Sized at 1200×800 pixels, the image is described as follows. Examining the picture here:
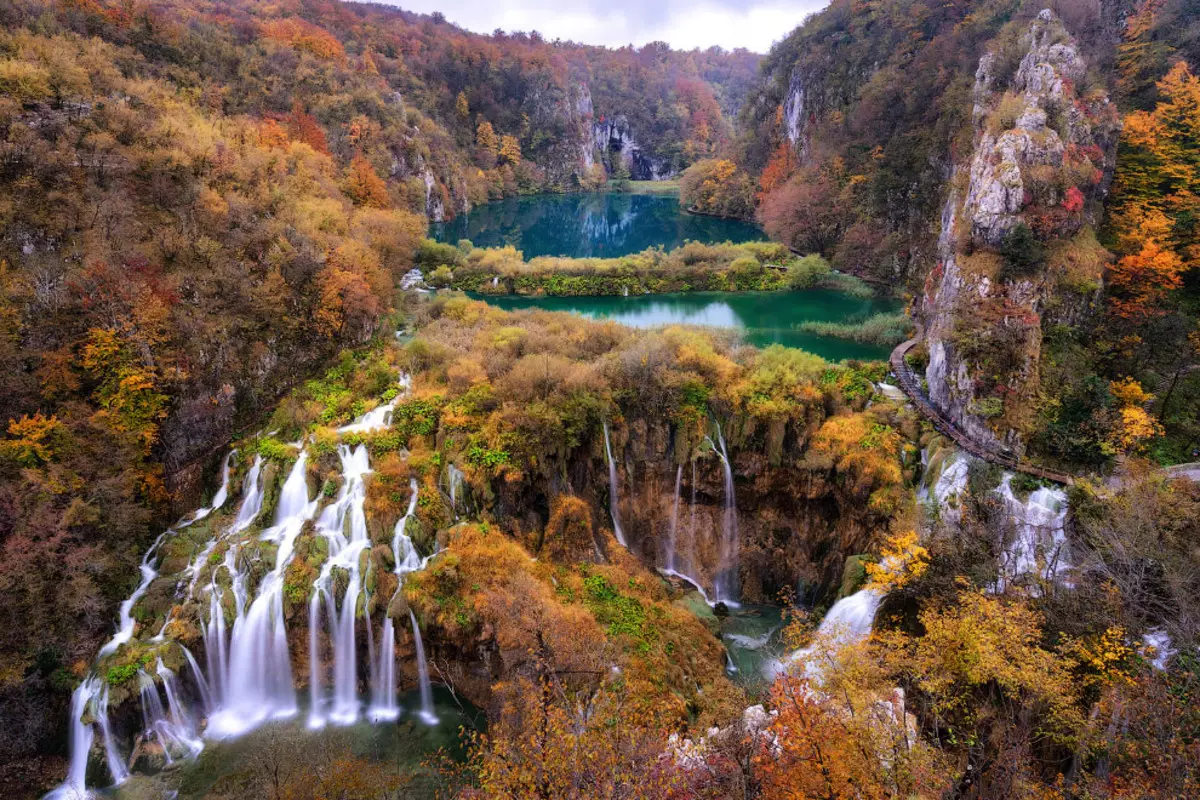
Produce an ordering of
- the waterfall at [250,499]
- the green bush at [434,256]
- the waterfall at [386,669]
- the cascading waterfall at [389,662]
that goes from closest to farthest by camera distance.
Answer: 1. the cascading waterfall at [389,662]
2. the waterfall at [386,669]
3. the waterfall at [250,499]
4. the green bush at [434,256]

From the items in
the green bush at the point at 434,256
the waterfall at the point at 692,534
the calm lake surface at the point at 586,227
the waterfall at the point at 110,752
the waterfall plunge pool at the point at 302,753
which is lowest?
the waterfall plunge pool at the point at 302,753

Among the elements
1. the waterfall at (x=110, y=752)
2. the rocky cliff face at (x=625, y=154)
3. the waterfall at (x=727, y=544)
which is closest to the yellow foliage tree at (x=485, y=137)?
the rocky cliff face at (x=625, y=154)

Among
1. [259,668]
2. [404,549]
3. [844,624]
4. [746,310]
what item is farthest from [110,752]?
[746,310]

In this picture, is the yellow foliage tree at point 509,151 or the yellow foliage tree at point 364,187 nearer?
the yellow foliage tree at point 364,187

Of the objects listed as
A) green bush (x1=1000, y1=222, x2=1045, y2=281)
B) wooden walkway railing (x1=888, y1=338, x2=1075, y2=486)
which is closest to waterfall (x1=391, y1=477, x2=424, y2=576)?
wooden walkway railing (x1=888, y1=338, x2=1075, y2=486)

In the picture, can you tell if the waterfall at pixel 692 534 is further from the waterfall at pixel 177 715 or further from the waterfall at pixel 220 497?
the waterfall at pixel 220 497

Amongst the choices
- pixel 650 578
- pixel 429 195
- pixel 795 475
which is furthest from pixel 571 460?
pixel 429 195
